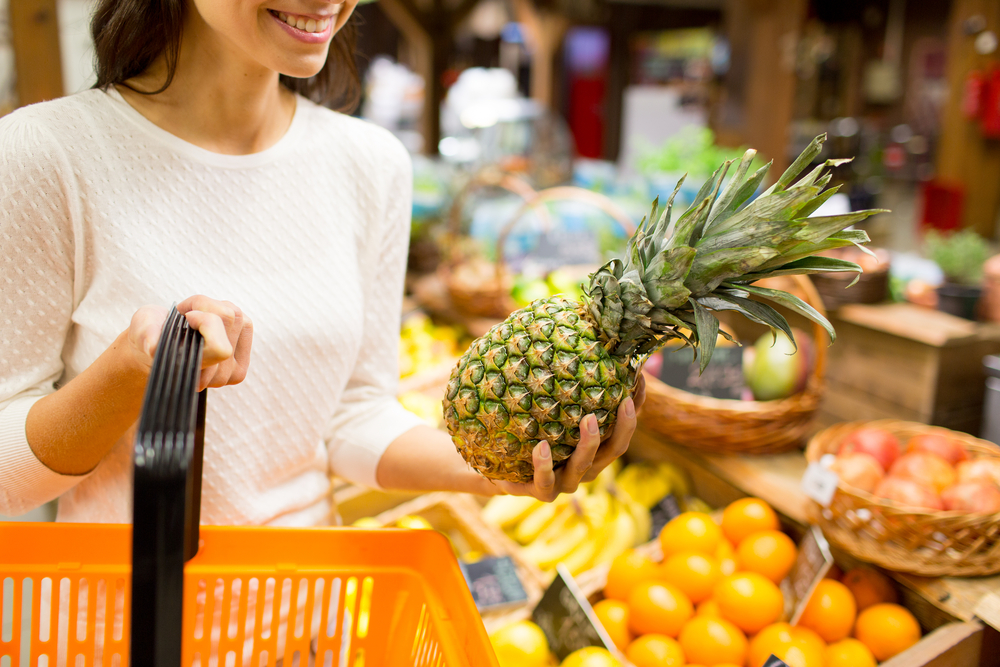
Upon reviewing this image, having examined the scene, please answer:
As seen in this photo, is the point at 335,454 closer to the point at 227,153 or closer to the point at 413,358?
the point at 227,153

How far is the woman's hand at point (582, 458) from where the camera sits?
0.93 metres

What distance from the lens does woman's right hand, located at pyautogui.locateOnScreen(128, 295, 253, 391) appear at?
29.2 inches

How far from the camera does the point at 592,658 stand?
134cm

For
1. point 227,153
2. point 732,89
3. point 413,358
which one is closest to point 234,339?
point 227,153

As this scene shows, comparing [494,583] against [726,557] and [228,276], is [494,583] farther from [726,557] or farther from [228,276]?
[228,276]

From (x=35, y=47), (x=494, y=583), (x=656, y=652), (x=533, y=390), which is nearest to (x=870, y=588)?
(x=656, y=652)

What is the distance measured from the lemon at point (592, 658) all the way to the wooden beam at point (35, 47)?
2270mm

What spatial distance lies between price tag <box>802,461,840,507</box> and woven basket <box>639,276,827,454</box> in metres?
0.30

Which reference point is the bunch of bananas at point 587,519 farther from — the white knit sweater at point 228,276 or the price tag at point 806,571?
the white knit sweater at point 228,276

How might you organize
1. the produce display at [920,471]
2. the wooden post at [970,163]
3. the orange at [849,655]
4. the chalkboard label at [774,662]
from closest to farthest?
the chalkboard label at [774,662] < the orange at [849,655] < the produce display at [920,471] < the wooden post at [970,163]

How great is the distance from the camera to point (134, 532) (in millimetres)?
560

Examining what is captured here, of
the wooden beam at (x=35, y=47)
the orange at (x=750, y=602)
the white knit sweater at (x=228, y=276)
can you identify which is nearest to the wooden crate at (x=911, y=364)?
the orange at (x=750, y=602)

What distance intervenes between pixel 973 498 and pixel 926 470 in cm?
13

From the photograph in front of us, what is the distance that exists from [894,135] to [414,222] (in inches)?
439
